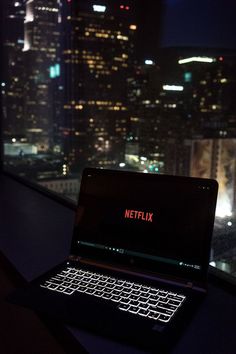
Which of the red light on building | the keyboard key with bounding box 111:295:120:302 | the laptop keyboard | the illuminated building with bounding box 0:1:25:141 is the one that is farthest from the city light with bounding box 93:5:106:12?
the keyboard key with bounding box 111:295:120:302

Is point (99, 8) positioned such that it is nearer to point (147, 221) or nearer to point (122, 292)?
point (147, 221)

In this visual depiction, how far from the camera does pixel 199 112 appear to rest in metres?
1.44

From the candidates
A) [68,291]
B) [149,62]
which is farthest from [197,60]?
[68,291]

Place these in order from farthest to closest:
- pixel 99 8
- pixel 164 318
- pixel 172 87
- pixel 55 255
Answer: pixel 99 8
pixel 172 87
pixel 55 255
pixel 164 318

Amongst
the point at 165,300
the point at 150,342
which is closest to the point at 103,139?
the point at 165,300

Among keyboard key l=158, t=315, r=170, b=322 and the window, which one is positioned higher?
the window

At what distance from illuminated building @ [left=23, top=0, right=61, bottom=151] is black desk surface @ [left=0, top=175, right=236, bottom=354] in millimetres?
493

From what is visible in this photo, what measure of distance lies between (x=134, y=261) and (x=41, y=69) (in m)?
1.99

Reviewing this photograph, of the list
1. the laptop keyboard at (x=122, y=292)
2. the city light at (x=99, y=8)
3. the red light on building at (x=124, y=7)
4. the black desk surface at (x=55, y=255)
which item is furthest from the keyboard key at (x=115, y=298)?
the city light at (x=99, y=8)

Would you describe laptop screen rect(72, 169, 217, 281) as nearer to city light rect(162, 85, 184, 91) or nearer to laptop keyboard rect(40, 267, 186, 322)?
laptop keyboard rect(40, 267, 186, 322)

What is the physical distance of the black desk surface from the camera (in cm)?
73

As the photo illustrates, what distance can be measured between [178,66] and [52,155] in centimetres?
106

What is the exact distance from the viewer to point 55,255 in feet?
3.86

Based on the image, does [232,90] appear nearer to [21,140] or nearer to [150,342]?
[150,342]
